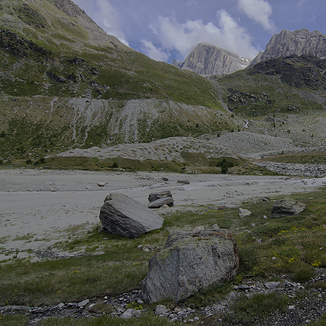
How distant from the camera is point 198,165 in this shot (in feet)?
232

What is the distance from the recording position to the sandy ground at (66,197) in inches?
746

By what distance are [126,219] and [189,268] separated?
39.3ft

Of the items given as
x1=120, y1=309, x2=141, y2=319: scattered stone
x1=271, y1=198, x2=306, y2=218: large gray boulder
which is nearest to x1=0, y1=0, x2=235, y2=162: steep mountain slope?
x1=120, y1=309, x2=141, y2=319: scattered stone

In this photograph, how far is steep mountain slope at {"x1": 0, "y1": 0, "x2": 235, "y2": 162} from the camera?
302 feet

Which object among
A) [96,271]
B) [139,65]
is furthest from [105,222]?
[139,65]

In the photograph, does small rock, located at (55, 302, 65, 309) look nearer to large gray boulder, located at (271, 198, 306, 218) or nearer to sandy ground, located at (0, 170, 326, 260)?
sandy ground, located at (0, 170, 326, 260)

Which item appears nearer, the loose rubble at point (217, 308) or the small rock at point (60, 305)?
the loose rubble at point (217, 308)

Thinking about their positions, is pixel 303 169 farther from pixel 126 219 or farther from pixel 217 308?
pixel 217 308

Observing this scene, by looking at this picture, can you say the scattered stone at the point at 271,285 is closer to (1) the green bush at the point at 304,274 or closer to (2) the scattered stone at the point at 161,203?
(1) the green bush at the point at 304,274

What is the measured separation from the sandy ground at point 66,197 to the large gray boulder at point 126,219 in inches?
135

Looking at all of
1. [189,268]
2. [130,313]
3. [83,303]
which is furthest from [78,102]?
[130,313]

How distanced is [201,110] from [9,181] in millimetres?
134790

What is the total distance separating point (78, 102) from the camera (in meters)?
121

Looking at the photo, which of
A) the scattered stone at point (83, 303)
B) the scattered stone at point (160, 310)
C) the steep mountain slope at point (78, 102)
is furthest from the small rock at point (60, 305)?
the steep mountain slope at point (78, 102)
